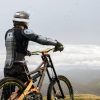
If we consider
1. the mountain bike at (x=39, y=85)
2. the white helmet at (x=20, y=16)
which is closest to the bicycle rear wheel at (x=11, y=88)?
the mountain bike at (x=39, y=85)

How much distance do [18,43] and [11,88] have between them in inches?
56.3

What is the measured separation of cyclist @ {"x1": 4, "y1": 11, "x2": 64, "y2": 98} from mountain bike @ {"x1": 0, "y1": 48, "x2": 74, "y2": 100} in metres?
0.39

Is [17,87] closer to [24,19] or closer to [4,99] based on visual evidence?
[4,99]

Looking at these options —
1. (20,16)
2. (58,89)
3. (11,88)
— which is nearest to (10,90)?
(11,88)

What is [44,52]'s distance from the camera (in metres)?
14.9

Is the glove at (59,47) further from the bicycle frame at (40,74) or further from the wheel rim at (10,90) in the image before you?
the wheel rim at (10,90)

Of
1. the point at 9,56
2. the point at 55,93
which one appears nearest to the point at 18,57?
the point at 9,56

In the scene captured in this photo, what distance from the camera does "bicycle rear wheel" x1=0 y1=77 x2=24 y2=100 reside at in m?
13.2

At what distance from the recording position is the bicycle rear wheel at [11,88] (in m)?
13.2

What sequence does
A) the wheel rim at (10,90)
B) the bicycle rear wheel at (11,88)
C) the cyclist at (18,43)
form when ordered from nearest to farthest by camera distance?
the bicycle rear wheel at (11,88) → the wheel rim at (10,90) → the cyclist at (18,43)

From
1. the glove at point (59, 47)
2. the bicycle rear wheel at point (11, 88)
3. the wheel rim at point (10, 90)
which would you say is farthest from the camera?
the glove at point (59, 47)

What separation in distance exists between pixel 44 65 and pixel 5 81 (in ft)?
6.94

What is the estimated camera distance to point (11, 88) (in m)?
13.6

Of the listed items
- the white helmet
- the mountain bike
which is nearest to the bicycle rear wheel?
the mountain bike
